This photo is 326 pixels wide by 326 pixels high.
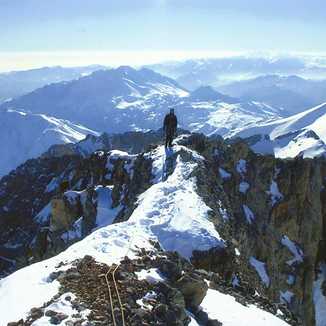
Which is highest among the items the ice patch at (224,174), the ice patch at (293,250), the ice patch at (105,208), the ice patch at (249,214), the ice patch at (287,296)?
the ice patch at (105,208)

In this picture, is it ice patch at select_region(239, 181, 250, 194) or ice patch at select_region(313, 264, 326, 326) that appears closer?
ice patch at select_region(239, 181, 250, 194)

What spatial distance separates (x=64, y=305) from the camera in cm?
1823

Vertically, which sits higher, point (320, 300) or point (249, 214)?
point (249, 214)

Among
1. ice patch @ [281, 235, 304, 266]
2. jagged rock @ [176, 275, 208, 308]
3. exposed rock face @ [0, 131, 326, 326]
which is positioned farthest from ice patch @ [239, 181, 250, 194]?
jagged rock @ [176, 275, 208, 308]

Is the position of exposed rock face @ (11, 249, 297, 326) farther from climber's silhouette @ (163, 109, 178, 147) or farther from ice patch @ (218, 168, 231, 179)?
ice patch @ (218, 168, 231, 179)

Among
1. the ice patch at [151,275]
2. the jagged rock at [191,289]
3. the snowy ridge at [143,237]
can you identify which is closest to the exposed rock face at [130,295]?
the jagged rock at [191,289]

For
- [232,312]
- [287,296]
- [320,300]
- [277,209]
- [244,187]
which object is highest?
[232,312]

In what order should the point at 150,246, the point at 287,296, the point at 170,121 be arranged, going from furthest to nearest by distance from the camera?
the point at 287,296
the point at 170,121
the point at 150,246

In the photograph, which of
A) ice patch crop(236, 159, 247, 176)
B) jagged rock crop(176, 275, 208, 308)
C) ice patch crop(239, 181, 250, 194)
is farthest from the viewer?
ice patch crop(236, 159, 247, 176)

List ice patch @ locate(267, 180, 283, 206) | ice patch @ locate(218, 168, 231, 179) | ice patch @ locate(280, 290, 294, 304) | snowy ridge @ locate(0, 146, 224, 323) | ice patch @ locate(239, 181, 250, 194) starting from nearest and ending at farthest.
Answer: snowy ridge @ locate(0, 146, 224, 323)
ice patch @ locate(218, 168, 231, 179)
ice patch @ locate(280, 290, 294, 304)
ice patch @ locate(239, 181, 250, 194)
ice patch @ locate(267, 180, 283, 206)

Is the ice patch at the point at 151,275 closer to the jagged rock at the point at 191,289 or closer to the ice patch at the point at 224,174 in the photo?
the jagged rock at the point at 191,289

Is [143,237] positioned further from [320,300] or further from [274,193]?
[320,300]

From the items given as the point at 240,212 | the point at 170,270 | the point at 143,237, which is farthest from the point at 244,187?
the point at 170,270

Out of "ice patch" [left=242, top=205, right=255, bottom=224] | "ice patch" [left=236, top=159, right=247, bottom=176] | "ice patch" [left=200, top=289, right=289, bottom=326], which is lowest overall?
"ice patch" [left=242, top=205, right=255, bottom=224]
